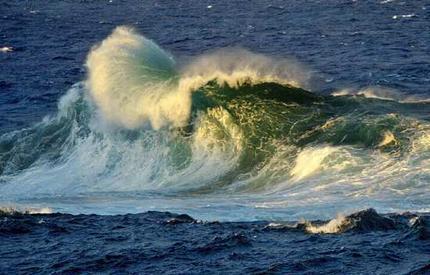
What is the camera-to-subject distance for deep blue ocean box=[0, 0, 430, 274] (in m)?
19.0

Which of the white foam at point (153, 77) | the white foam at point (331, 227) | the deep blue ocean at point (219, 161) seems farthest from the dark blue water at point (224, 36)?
the white foam at point (331, 227)

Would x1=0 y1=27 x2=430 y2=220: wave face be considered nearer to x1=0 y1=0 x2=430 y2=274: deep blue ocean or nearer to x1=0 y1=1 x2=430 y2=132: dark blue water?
x1=0 y1=0 x2=430 y2=274: deep blue ocean

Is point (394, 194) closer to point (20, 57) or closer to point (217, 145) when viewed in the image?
point (217, 145)

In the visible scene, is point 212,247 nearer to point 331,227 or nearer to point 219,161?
point 331,227

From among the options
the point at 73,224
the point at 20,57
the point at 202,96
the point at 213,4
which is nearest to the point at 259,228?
the point at 73,224

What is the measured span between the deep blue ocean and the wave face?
62mm

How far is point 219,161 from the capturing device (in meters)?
29.4

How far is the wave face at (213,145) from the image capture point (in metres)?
24.7

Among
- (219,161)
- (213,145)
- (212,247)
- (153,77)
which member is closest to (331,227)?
(212,247)

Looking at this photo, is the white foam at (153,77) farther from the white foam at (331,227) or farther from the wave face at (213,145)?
the white foam at (331,227)

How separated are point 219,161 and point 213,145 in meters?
1.10

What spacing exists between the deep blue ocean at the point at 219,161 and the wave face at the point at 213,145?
62 millimetres

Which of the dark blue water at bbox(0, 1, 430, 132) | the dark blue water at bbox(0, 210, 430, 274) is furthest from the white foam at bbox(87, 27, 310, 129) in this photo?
the dark blue water at bbox(0, 210, 430, 274)

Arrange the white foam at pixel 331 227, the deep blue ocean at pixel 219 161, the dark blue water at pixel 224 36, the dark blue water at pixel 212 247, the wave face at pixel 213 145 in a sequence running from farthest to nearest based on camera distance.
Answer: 1. the dark blue water at pixel 224 36
2. the wave face at pixel 213 145
3. the white foam at pixel 331 227
4. the deep blue ocean at pixel 219 161
5. the dark blue water at pixel 212 247
